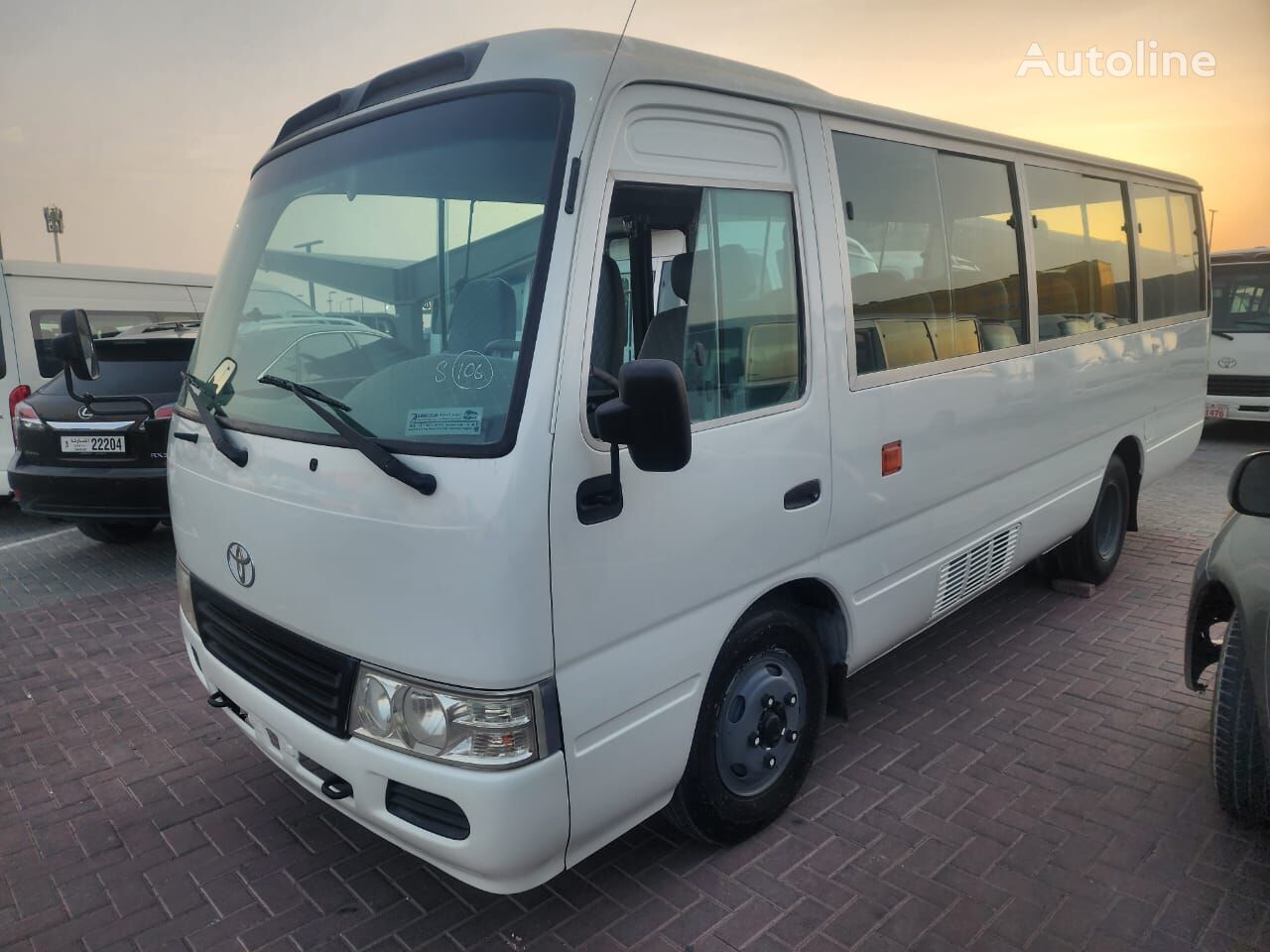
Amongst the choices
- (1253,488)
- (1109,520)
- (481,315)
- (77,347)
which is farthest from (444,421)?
(1109,520)

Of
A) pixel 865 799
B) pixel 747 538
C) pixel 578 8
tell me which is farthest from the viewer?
pixel 865 799

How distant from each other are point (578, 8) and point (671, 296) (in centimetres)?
81

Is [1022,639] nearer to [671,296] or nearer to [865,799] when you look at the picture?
[865,799]

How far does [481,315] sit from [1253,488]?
2.19 metres

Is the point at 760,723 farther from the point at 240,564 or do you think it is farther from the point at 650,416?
the point at 240,564

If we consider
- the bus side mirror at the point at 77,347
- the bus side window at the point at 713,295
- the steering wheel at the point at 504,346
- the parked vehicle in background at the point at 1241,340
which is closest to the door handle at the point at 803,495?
the bus side window at the point at 713,295

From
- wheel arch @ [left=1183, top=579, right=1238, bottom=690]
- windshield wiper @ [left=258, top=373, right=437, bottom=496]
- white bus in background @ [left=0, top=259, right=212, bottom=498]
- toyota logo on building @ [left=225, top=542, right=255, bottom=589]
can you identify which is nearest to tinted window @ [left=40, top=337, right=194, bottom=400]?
white bus in background @ [left=0, top=259, right=212, bottom=498]

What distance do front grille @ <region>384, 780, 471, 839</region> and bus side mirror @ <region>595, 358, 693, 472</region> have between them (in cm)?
97

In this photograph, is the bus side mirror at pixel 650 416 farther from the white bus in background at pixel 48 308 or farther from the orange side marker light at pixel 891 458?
the white bus in background at pixel 48 308

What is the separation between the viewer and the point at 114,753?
3.81 metres

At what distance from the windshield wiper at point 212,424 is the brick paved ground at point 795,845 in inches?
56.0

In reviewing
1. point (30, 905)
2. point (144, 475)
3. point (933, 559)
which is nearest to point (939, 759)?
point (933, 559)

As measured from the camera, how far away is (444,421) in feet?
7.16

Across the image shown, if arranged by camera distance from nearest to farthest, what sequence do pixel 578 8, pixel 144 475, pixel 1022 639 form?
pixel 578 8 → pixel 1022 639 → pixel 144 475
